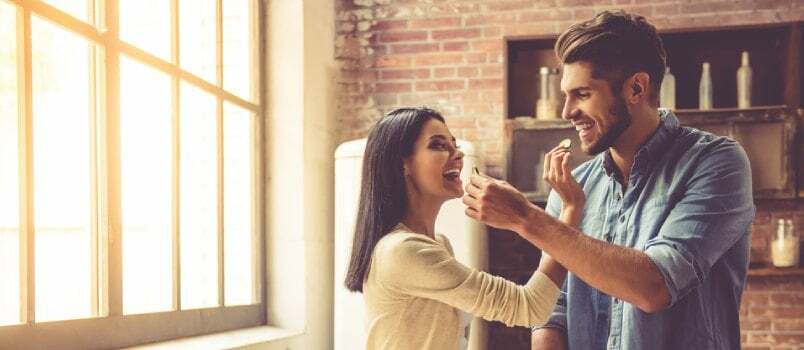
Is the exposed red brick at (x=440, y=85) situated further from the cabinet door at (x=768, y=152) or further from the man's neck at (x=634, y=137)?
the man's neck at (x=634, y=137)

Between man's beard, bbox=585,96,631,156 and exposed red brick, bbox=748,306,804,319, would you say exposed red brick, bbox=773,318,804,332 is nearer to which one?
exposed red brick, bbox=748,306,804,319

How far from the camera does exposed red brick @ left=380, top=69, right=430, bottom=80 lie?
4012 mm

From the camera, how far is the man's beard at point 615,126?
5.16 feet

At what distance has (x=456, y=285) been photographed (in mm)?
A: 1572

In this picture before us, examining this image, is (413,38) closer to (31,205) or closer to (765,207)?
(765,207)

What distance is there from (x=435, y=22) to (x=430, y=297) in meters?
2.67

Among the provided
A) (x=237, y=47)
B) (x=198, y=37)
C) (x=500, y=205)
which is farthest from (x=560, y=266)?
(x=237, y=47)

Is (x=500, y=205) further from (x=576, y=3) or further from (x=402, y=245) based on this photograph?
(x=576, y=3)

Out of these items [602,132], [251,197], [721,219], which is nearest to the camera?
[721,219]

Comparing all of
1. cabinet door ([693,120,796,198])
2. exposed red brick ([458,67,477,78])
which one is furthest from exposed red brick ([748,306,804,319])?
exposed red brick ([458,67,477,78])

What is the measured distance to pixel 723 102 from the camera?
365 centimetres

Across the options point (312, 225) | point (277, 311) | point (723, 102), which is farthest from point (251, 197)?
point (723, 102)

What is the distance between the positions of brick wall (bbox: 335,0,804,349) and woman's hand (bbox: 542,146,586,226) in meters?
2.02

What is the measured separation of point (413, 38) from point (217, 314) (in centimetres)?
→ 192
